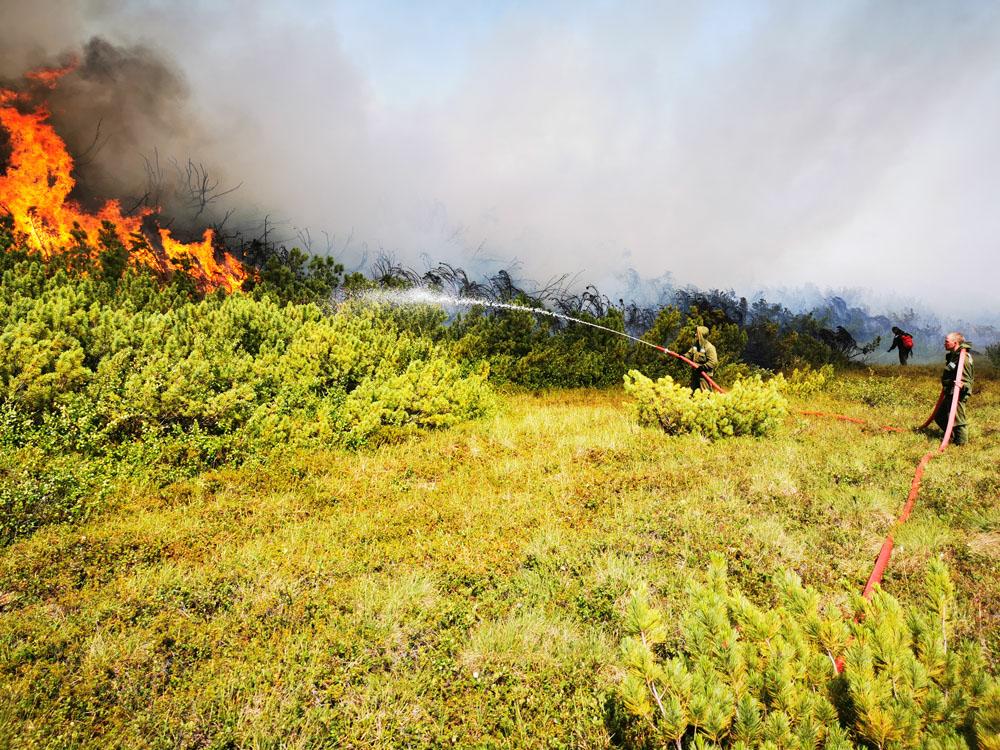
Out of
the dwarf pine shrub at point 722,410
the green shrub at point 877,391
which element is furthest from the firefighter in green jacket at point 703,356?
the green shrub at point 877,391

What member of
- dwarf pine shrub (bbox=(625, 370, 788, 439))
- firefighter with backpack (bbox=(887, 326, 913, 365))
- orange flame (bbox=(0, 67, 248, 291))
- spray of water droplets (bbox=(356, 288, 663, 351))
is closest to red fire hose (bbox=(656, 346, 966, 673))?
firefighter with backpack (bbox=(887, 326, 913, 365))

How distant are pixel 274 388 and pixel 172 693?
5.83 metres

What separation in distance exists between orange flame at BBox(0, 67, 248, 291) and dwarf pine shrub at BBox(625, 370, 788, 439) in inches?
846

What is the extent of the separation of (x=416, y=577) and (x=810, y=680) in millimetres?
3192

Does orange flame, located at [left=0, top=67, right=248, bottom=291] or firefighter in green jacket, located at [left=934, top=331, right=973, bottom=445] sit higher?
orange flame, located at [left=0, top=67, right=248, bottom=291]

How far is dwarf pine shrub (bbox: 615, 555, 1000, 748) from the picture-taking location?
1.67m

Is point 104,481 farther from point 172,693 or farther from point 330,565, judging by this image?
point 172,693

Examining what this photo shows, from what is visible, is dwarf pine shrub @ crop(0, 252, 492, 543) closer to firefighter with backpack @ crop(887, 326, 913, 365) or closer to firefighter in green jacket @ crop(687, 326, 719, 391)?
firefighter in green jacket @ crop(687, 326, 719, 391)

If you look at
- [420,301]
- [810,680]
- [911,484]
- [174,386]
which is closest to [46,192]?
[420,301]

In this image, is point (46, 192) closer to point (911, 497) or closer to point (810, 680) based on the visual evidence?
point (810, 680)

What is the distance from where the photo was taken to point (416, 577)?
432 centimetres

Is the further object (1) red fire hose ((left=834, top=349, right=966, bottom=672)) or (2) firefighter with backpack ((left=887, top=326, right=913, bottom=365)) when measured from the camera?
(2) firefighter with backpack ((left=887, top=326, right=913, bottom=365))

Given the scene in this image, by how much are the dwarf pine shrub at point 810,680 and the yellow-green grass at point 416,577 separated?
4.32 ft

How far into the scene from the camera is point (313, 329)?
29.8ft
